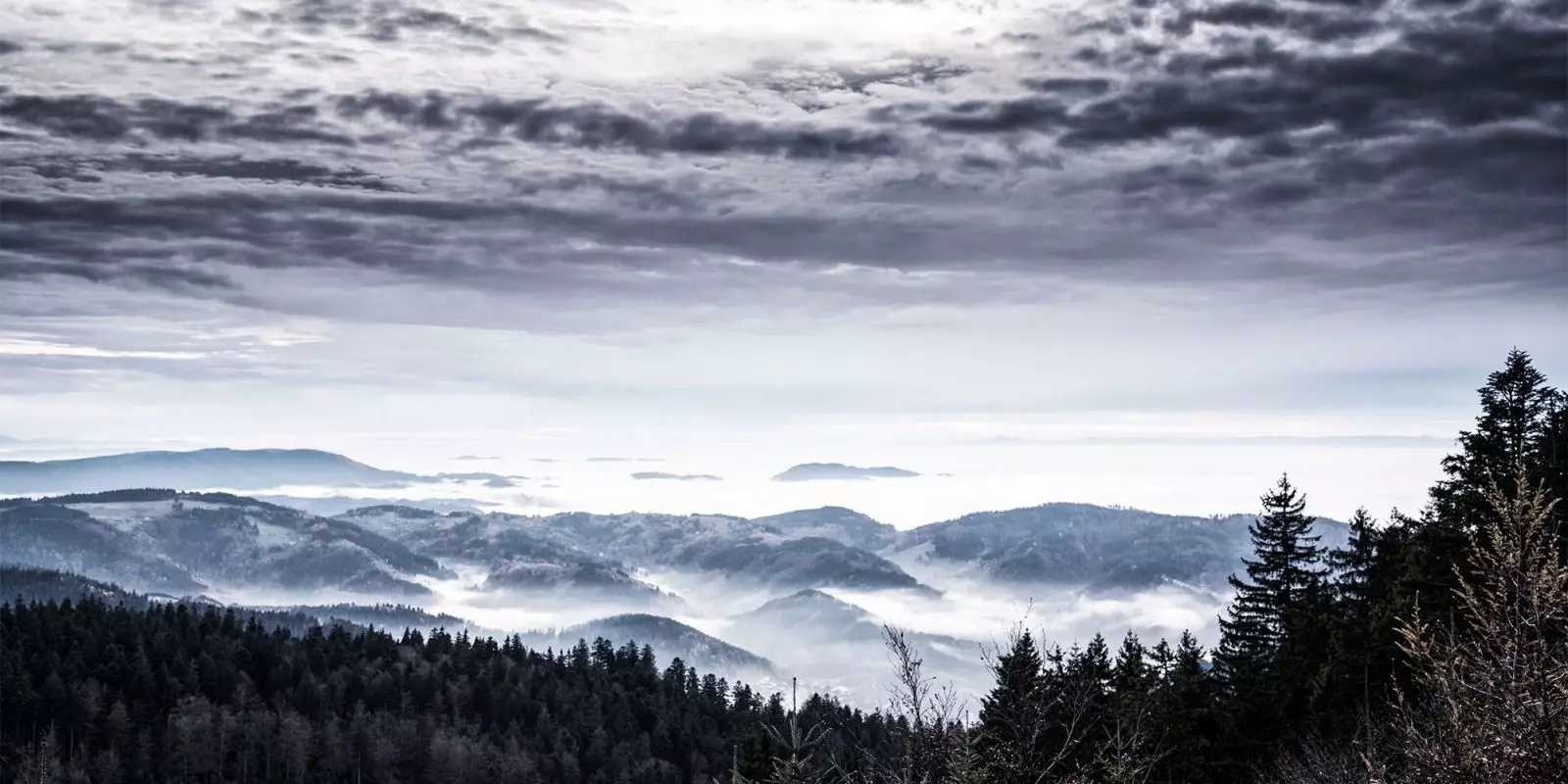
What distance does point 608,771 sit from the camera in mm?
148875

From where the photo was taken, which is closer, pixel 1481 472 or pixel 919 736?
pixel 919 736

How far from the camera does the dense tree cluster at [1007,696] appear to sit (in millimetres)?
14328

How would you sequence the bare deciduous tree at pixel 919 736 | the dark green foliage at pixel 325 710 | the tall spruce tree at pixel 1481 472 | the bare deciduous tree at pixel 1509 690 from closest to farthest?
the bare deciduous tree at pixel 1509 690, the bare deciduous tree at pixel 919 736, the tall spruce tree at pixel 1481 472, the dark green foliage at pixel 325 710

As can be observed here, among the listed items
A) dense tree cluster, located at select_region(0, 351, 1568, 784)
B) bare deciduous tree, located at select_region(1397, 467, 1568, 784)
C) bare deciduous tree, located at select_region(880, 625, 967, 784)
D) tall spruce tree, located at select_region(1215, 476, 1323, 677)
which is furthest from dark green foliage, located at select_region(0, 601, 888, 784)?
bare deciduous tree, located at select_region(1397, 467, 1568, 784)

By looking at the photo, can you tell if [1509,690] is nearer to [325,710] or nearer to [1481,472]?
[1481,472]

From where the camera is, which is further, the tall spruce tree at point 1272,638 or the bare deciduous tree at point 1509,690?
the tall spruce tree at point 1272,638

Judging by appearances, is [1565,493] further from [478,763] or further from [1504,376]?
[478,763]

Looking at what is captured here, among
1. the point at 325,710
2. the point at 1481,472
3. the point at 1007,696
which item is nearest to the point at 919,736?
the point at 1007,696

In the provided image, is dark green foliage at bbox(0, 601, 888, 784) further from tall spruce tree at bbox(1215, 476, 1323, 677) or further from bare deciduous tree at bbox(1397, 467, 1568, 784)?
bare deciduous tree at bbox(1397, 467, 1568, 784)

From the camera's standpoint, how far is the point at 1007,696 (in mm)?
27562

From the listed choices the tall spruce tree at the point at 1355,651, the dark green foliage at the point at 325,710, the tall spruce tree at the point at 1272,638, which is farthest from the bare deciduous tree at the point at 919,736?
the dark green foliage at the point at 325,710

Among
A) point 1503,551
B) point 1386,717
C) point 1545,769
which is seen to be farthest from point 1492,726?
point 1386,717

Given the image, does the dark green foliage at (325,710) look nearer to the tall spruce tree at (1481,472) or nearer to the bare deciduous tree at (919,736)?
the tall spruce tree at (1481,472)

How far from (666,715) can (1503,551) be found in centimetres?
15698
